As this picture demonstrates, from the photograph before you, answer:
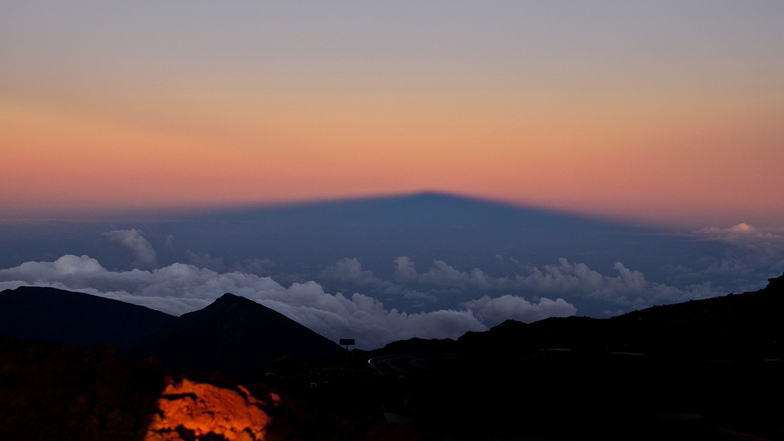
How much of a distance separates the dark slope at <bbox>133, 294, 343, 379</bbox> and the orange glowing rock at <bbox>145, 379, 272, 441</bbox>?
393ft

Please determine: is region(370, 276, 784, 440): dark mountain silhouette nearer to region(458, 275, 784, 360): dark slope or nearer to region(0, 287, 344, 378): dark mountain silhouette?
region(458, 275, 784, 360): dark slope

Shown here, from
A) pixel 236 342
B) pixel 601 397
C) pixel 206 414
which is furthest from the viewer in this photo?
pixel 236 342

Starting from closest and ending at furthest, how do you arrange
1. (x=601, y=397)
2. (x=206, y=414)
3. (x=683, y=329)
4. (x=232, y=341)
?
1. (x=206, y=414)
2. (x=601, y=397)
3. (x=683, y=329)
4. (x=232, y=341)

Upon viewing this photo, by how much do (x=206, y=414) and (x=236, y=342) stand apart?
139 m

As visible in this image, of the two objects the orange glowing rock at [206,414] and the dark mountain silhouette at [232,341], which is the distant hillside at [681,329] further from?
the dark mountain silhouette at [232,341]

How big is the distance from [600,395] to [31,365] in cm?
1408

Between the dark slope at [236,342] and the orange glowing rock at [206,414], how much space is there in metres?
120

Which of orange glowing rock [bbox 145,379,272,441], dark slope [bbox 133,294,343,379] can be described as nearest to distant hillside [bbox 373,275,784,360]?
orange glowing rock [bbox 145,379,272,441]

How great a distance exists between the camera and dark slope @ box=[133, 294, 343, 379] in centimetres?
14038

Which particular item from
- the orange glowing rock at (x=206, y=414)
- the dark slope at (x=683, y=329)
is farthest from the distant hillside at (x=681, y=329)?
the orange glowing rock at (x=206, y=414)

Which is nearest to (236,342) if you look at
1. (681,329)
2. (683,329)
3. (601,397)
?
(681,329)

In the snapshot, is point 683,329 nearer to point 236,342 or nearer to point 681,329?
point 681,329

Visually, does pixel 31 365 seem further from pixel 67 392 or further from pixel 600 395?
pixel 600 395

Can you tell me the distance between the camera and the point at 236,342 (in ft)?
486
